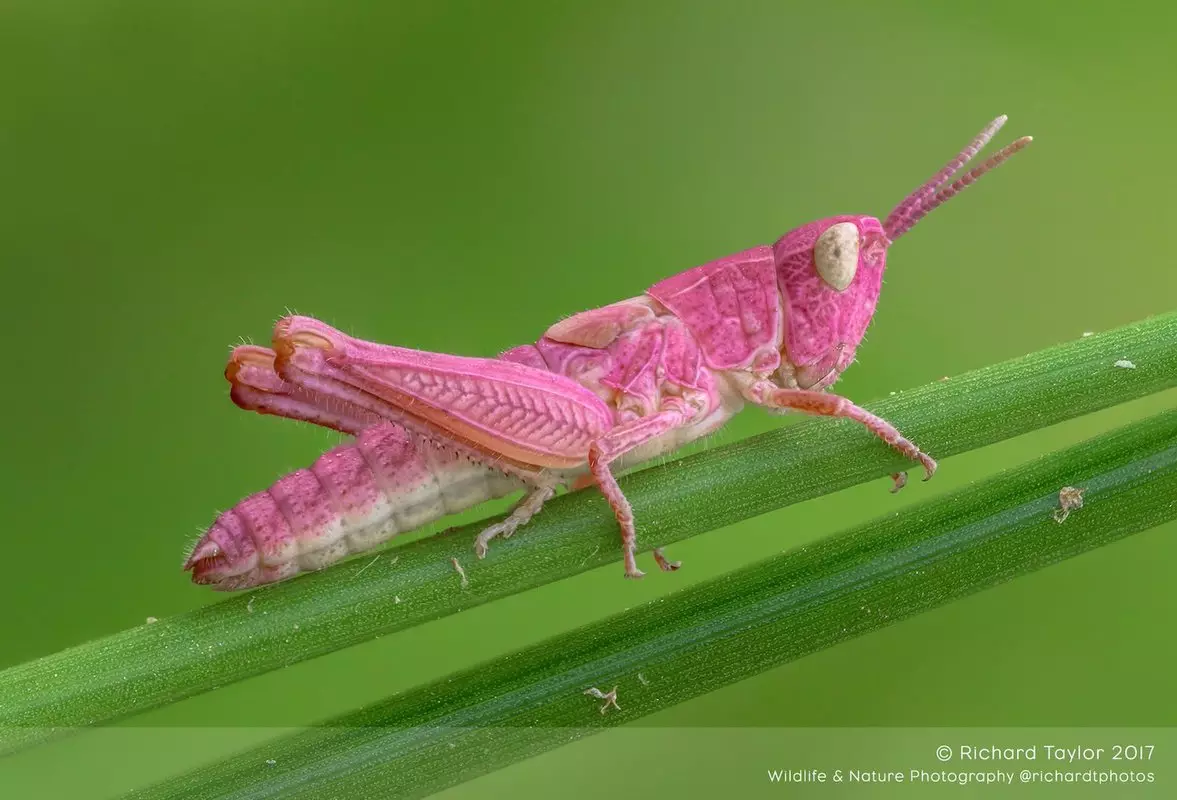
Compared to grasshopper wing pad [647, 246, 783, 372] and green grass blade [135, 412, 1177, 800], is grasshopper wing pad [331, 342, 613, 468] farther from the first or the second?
green grass blade [135, 412, 1177, 800]

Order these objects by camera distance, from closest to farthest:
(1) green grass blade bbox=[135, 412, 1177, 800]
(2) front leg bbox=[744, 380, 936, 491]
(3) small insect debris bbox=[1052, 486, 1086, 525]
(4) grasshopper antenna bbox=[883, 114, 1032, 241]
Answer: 1. (1) green grass blade bbox=[135, 412, 1177, 800]
2. (3) small insect debris bbox=[1052, 486, 1086, 525]
3. (2) front leg bbox=[744, 380, 936, 491]
4. (4) grasshopper antenna bbox=[883, 114, 1032, 241]

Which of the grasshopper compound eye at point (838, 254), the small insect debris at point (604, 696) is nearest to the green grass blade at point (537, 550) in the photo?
the small insect debris at point (604, 696)

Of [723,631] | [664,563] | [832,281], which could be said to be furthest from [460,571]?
[832,281]

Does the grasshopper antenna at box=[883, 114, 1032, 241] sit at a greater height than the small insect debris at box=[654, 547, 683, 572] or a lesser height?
greater

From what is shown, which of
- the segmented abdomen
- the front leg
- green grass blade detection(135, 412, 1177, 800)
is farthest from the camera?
the segmented abdomen

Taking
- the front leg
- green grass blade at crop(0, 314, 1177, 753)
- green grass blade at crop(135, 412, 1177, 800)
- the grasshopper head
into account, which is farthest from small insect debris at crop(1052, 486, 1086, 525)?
the grasshopper head
